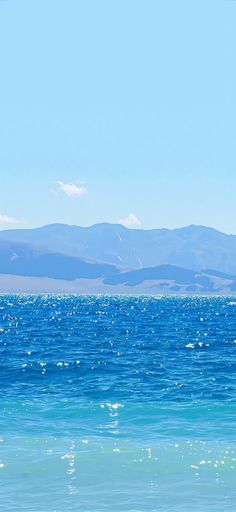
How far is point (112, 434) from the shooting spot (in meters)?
24.0

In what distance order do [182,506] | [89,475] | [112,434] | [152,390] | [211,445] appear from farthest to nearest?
1. [152,390]
2. [112,434]
3. [211,445]
4. [89,475]
5. [182,506]

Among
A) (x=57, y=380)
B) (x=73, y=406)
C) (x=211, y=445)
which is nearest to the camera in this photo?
(x=211, y=445)

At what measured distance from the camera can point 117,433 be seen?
24203 mm

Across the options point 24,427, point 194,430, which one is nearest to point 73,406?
point 24,427

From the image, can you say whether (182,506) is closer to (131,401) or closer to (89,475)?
(89,475)

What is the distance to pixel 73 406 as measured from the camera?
2902 cm

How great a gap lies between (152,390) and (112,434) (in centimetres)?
932

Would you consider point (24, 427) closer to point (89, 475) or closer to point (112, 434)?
point (112, 434)

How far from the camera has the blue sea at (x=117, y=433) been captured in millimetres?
17219

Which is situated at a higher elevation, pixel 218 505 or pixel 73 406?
pixel 73 406

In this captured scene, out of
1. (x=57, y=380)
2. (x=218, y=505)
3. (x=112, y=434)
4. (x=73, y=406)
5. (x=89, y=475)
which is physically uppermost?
(x=57, y=380)

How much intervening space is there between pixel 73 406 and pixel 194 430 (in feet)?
21.9

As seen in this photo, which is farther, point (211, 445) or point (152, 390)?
point (152, 390)

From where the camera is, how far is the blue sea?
17219mm
